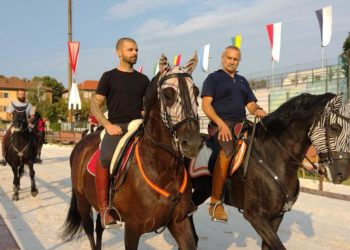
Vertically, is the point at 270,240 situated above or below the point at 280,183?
below

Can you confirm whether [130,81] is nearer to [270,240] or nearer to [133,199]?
[133,199]

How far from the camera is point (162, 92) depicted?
3414 mm

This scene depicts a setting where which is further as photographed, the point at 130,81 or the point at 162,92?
the point at 130,81

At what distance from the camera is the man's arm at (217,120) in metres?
4.70

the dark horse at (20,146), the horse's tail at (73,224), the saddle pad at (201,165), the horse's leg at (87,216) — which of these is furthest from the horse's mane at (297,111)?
the dark horse at (20,146)

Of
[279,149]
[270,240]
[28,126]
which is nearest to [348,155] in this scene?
[279,149]

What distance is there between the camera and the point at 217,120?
15.6 feet

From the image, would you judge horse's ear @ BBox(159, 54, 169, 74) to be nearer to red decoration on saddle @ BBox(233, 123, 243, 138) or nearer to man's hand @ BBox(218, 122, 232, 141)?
man's hand @ BBox(218, 122, 232, 141)

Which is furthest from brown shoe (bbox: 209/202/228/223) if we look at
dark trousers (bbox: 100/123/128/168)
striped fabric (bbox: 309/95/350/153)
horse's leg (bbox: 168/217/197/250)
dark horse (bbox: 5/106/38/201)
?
dark horse (bbox: 5/106/38/201)

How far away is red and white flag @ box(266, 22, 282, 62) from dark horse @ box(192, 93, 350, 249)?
60.1 ft

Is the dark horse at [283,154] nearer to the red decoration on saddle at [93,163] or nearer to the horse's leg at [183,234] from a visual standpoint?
the horse's leg at [183,234]

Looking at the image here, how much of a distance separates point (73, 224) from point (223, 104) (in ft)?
9.28

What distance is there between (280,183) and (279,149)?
39 centimetres

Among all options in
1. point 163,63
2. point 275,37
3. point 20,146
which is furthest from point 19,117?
point 275,37
